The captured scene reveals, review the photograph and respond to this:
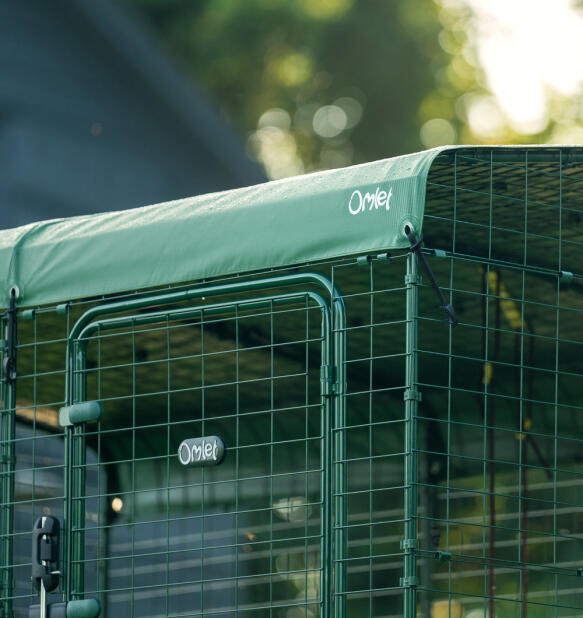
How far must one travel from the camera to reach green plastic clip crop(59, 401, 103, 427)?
179 inches

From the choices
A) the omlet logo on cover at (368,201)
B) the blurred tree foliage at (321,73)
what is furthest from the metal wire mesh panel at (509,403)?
the blurred tree foliage at (321,73)

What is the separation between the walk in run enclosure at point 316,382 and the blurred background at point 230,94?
11.3 feet

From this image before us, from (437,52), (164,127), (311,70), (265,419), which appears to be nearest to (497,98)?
(437,52)

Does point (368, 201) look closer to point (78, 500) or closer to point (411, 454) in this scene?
point (411, 454)

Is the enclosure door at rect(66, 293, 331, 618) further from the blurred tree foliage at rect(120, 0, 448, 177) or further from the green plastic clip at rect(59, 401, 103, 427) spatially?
the blurred tree foliage at rect(120, 0, 448, 177)

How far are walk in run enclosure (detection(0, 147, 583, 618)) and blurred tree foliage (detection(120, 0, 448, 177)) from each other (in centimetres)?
1132

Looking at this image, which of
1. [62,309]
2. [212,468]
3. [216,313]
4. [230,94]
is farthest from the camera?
[230,94]

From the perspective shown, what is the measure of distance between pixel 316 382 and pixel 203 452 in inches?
70.0

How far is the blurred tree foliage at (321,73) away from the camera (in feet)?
56.9

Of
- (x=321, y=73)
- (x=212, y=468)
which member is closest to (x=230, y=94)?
(x=321, y=73)

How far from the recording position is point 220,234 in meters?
4.40

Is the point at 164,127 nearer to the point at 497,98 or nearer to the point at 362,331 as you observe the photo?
the point at 362,331

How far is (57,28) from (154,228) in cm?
591

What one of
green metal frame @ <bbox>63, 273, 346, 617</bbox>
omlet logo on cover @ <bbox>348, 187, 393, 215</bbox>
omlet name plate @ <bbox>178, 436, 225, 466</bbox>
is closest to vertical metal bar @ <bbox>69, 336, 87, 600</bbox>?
green metal frame @ <bbox>63, 273, 346, 617</bbox>
